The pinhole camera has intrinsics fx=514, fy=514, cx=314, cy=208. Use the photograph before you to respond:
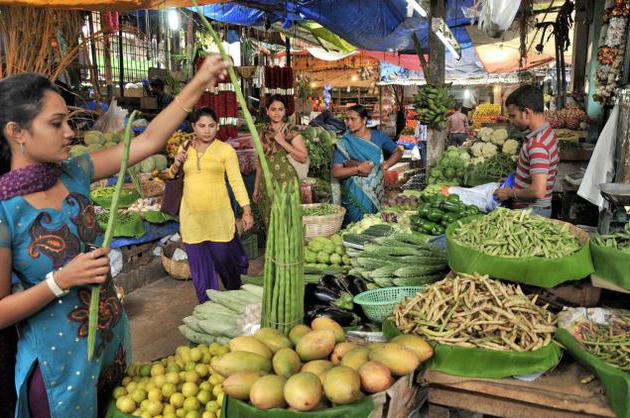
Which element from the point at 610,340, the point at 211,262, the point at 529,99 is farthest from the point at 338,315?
the point at 529,99

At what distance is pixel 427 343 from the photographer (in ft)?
6.72

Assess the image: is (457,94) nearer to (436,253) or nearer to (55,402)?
(436,253)

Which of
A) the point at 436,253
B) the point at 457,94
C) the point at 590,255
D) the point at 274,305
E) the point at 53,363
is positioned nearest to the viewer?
the point at 53,363

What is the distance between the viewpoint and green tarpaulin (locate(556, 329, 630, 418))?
69.8 inches

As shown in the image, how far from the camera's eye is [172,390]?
2236 millimetres

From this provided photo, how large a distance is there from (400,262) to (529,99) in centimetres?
178

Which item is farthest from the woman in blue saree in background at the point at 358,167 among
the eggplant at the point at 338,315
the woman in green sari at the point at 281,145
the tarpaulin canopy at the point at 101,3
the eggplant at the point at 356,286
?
the eggplant at the point at 338,315

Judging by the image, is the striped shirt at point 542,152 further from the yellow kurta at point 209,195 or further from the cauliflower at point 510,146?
the cauliflower at point 510,146

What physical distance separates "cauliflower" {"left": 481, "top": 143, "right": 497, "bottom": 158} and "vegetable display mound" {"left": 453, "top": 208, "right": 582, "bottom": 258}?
421 centimetres

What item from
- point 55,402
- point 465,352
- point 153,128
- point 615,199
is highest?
point 153,128

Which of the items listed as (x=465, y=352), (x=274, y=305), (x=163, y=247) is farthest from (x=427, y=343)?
(x=163, y=247)

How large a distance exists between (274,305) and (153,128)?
890mm

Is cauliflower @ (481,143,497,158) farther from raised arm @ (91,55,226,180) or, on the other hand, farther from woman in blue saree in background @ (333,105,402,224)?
raised arm @ (91,55,226,180)

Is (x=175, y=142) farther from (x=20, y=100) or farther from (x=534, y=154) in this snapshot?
(x=20, y=100)
